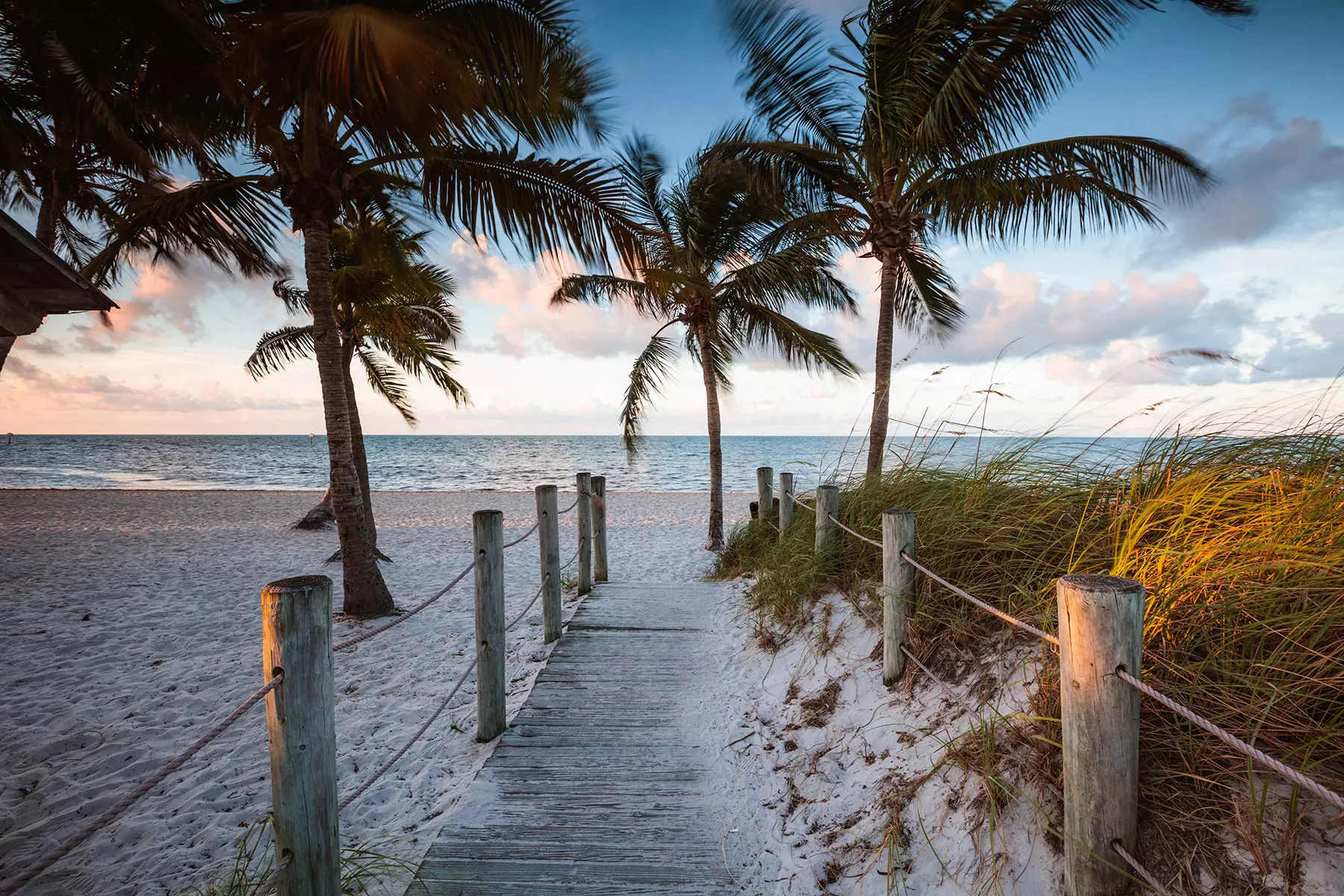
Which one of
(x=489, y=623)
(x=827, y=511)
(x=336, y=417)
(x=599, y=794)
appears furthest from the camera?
(x=336, y=417)

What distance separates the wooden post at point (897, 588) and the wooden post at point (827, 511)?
1207 mm

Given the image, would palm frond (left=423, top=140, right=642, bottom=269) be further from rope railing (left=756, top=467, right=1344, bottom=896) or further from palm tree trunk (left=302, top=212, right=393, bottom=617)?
rope railing (left=756, top=467, right=1344, bottom=896)

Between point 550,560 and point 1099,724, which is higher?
point 1099,724

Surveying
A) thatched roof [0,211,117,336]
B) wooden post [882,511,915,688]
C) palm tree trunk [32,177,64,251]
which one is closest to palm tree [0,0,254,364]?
palm tree trunk [32,177,64,251]

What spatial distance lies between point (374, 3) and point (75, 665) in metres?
5.85

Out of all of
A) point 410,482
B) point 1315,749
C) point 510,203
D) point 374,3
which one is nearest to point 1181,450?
point 1315,749

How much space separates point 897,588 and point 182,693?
5.12 meters

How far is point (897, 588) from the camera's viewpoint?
10.3 feet

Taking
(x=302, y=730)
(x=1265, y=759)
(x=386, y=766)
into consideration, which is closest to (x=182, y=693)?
(x=386, y=766)

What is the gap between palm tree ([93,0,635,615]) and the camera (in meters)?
4.36

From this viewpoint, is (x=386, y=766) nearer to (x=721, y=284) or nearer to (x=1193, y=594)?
(x=1193, y=594)

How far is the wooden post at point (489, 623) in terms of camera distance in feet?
11.4

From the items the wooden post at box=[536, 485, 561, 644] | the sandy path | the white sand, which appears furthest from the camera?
the wooden post at box=[536, 485, 561, 644]

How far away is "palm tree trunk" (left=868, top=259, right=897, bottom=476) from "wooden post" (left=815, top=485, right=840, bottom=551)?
2.81m
